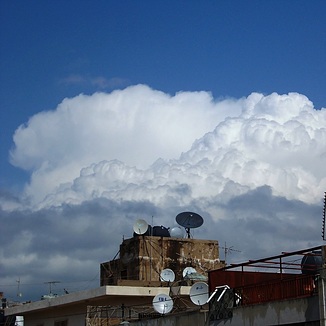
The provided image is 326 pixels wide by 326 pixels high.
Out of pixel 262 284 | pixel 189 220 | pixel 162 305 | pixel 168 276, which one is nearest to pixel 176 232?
pixel 189 220

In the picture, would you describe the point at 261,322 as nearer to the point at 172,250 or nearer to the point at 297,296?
the point at 297,296

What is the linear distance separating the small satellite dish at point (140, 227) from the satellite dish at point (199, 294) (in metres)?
25.1

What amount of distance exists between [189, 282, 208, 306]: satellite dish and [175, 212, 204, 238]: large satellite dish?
2720cm

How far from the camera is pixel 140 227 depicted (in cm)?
6103

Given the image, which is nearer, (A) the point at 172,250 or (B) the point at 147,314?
(B) the point at 147,314

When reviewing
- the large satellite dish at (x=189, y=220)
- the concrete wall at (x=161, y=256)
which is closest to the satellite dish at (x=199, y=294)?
the concrete wall at (x=161, y=256)

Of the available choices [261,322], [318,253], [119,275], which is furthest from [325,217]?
[119,275]

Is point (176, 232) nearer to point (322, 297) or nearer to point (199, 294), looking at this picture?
point (199, 294)

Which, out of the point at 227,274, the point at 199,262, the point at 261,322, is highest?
the point at 199,262

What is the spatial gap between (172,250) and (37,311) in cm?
1272

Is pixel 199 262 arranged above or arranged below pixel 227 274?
above

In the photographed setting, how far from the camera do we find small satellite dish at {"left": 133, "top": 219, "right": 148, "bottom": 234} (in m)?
60.8

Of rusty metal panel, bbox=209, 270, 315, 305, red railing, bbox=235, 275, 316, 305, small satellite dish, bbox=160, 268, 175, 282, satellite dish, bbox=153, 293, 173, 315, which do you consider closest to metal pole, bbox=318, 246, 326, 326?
red railing, bbox=235, 275, 316, 305

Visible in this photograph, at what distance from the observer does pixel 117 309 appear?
4847 cm
